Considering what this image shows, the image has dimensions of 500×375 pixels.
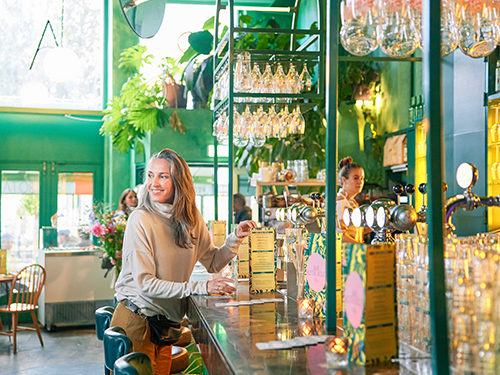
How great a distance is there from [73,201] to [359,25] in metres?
7.53

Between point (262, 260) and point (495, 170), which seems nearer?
point (262, 260)

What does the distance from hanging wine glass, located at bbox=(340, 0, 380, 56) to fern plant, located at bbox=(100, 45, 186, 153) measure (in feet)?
19.1

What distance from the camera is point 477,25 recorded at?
1.88 metres

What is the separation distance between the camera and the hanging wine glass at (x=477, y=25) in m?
1.85

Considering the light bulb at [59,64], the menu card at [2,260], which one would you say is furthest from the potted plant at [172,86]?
the menu card at [2,260]

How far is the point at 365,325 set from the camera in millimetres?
1106

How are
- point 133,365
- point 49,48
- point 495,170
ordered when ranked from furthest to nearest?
point 49,48, point 495,170, point 133,365

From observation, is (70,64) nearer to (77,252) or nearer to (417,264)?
(77,252)

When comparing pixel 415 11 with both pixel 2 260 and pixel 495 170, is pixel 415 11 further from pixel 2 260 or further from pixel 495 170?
pixel 2 260

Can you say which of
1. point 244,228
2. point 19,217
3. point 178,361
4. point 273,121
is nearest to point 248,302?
point 244,228

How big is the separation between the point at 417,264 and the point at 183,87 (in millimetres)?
6876

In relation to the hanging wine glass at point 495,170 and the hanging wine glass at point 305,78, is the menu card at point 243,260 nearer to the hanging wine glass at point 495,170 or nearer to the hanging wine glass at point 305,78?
the hanging wine glass at point 305,78

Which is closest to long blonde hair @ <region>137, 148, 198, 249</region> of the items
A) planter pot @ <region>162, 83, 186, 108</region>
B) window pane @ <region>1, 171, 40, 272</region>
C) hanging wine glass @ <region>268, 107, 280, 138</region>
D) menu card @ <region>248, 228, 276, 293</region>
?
menu card @ <region>248, 228, 276, 293</region>

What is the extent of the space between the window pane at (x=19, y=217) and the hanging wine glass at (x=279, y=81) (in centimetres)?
584
